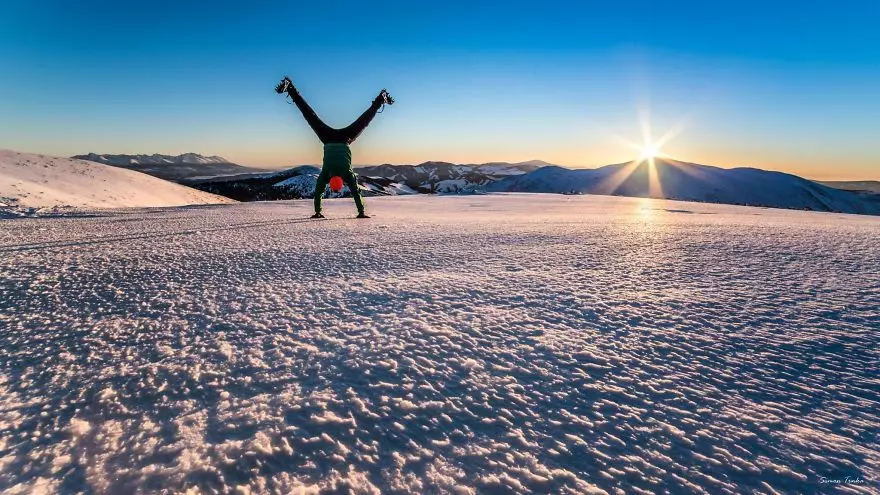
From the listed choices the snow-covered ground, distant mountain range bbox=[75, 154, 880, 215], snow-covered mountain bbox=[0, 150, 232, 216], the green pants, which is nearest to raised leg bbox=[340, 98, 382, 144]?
the green pants

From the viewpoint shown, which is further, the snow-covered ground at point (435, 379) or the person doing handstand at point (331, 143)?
the person doing handstand at point (331, 143)

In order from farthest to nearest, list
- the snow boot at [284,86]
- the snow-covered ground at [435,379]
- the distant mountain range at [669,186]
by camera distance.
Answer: the distant mountain range at [669,186] < the snow boot at [284,86] < the snow-covered ground at [435,379]

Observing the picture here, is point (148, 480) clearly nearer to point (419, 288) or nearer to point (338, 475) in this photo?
point (338, 475)

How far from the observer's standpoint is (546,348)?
5.65 feet

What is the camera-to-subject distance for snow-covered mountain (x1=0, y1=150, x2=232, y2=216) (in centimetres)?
965

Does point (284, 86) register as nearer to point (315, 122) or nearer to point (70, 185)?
point (315, 122)

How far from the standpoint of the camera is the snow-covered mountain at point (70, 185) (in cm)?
965

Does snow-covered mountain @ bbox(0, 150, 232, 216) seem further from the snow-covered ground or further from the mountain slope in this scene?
the snow-covered ground

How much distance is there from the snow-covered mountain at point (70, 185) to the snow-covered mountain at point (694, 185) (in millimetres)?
63635

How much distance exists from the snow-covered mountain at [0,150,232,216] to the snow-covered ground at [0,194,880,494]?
8.75m

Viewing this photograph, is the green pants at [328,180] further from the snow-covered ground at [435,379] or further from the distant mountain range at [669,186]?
the distant mountain range at [669,186]

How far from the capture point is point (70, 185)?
46.6ft

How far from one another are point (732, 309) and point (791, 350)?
537 mm

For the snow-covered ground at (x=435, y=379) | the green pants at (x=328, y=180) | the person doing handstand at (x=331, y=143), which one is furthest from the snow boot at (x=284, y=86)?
the snow-covered ground at (x=435, y=379)
